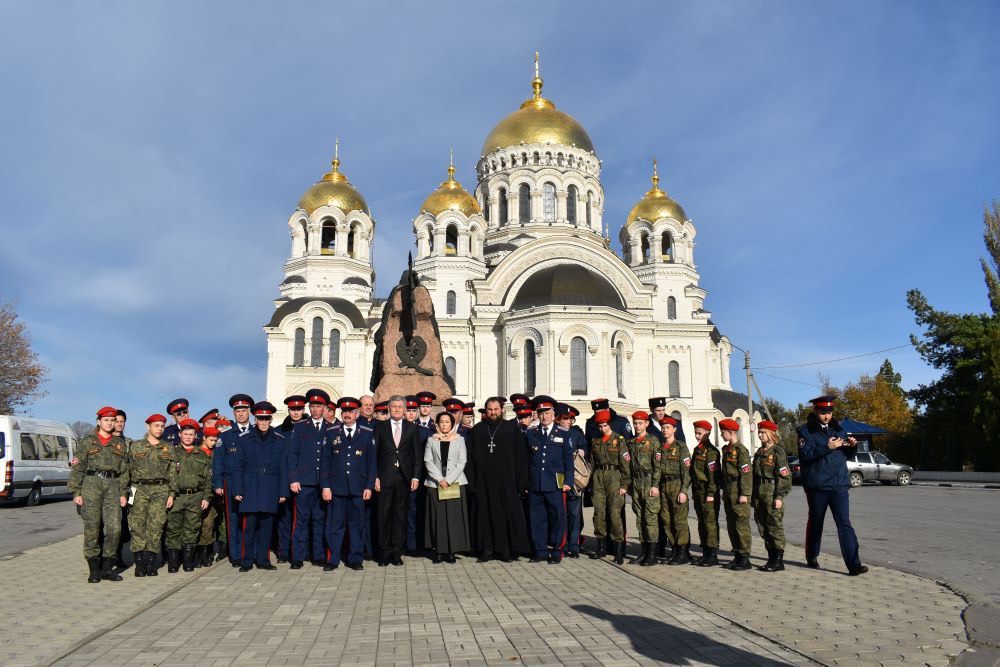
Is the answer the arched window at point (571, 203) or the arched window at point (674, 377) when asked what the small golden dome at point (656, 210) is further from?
the arched window at point (674, 377)

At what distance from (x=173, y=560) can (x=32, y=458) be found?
1243 centimetres

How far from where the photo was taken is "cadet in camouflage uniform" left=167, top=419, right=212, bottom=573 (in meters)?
7.72

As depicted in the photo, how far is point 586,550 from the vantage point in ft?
29.5

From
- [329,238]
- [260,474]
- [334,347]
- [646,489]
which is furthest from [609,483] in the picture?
[329,238]

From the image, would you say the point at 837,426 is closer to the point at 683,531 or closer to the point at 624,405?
the point at 683,531

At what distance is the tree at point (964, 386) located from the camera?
1128 inches

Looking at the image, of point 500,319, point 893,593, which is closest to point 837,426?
point 893,593

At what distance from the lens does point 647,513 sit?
26.4 feet

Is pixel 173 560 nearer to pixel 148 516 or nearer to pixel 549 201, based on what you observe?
pixel 148 516

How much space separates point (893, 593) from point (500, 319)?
98.4ft

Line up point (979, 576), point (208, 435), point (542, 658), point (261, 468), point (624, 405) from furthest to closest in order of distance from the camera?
point (624, 405) → point (208, 435) → point (261, 468) → point (979, 576) → point (542, 658)

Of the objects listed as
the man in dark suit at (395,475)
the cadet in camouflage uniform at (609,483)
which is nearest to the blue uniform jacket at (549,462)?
the cadet in camouflage uniform at (609,483)

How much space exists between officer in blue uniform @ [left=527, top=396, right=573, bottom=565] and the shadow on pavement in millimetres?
2970

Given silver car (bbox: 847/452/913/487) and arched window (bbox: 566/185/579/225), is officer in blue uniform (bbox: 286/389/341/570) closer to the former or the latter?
silver car (bbox: 847/452/913/487)
